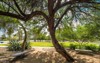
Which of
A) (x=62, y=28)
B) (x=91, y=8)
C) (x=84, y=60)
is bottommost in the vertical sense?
(x=84, y=60)

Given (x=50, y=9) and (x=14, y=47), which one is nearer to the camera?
(x=50, y=9)

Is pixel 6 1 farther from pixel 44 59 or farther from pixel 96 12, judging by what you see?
pixel 96 12

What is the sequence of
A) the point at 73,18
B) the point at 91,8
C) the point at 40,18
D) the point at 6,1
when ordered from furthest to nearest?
the point at 40,18 → the point at 73,18 → the point at 91,8 → the point at 6,1

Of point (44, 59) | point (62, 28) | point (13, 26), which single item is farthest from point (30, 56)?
point (13, 26)

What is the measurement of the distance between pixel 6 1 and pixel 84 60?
5.28 metres

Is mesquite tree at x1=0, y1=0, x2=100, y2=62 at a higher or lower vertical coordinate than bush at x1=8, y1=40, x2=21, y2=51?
higher

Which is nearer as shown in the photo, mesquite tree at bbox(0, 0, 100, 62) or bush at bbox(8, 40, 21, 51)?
mesquite tree at bbox(0, 0, 100, 62)

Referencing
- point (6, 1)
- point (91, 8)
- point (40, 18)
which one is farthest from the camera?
point (40, 18)

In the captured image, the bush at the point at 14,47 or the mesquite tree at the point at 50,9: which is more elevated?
the mesquite tree at the point at 50,9

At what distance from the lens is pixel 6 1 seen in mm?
10586

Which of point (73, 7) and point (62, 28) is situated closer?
A: point (73, 7)

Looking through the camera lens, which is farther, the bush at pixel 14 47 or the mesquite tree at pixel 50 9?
the bush at pixel 14 47

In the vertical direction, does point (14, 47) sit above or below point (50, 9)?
below

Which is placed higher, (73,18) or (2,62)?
(73,18)
